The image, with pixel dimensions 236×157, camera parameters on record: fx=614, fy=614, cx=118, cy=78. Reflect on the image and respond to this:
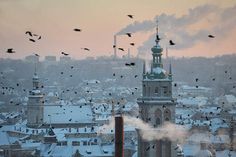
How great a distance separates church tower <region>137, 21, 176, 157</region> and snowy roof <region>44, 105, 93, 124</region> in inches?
1939

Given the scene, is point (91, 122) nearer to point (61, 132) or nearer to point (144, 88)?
point (61, 132)

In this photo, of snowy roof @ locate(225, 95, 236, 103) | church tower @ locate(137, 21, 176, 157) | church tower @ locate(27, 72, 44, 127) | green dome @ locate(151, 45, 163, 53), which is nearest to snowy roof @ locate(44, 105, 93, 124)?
church tower @ locate(27, 72, 44, 127)

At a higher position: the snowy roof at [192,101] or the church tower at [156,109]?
the snowy roof at [192,101]

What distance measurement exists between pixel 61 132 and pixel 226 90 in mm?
90900

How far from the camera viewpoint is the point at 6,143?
258 feet

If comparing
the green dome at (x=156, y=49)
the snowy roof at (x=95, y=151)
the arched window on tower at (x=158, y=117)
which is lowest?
the snowy roof at (x=95, y=151)

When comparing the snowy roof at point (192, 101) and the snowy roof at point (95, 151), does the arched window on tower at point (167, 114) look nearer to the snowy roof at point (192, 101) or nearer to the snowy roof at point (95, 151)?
the snowy roof at point (95, 151)

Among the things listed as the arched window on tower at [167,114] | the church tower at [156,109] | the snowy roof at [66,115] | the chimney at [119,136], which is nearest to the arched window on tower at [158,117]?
the church tower at [156,109]

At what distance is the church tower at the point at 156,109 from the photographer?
166ft

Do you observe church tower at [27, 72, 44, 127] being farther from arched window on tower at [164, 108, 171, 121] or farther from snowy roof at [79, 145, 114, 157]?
arched window on tower at [164, 108, 171, 121]

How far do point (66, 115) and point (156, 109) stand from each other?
52.1 metres

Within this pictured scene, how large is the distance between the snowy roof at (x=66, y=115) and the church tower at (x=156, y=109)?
49.3m

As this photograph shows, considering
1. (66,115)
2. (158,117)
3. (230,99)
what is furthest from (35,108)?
(230,99)

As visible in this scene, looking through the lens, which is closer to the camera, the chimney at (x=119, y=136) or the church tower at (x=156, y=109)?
the chimney at (x=119, y=136)
